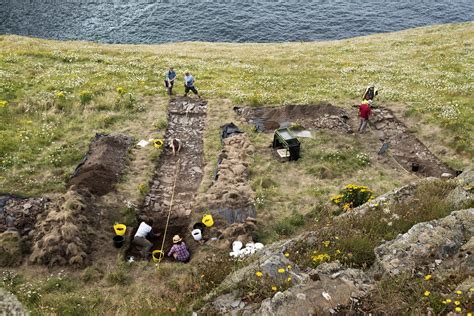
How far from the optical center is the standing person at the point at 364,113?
26.5 meters

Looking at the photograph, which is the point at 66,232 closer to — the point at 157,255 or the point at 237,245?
the point at 157,255

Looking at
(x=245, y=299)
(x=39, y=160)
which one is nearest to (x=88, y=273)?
(x=245, y=299)

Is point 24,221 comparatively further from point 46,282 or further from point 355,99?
point 355,99

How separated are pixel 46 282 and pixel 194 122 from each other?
1656 centimetres

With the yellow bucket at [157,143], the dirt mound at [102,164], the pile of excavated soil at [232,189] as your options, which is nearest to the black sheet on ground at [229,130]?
the pile of excavated soil at [232,189]

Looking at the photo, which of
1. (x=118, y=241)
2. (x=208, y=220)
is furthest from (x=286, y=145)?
(x=118, y=241)

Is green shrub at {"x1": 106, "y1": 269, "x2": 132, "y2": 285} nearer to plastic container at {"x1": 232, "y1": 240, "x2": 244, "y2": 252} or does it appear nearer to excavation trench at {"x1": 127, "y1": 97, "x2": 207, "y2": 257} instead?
excavation trench at {"x1": 127, "y1": 97, "x2": 207, "y2": 257}

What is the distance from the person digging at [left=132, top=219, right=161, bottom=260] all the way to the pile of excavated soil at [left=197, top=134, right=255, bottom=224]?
2.94 metres

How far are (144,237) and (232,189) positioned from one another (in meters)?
5.40

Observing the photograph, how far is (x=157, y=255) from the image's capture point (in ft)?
57.5

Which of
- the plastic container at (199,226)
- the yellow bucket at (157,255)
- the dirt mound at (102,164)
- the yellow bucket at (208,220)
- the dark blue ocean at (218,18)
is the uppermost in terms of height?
the dark blue ocean at (218,18)

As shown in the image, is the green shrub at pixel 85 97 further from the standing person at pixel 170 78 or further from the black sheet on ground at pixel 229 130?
the black sheet on ground at pixel 229 130

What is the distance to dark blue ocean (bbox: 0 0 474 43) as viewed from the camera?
65.9m

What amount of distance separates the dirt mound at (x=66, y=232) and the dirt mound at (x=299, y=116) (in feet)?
44.1
